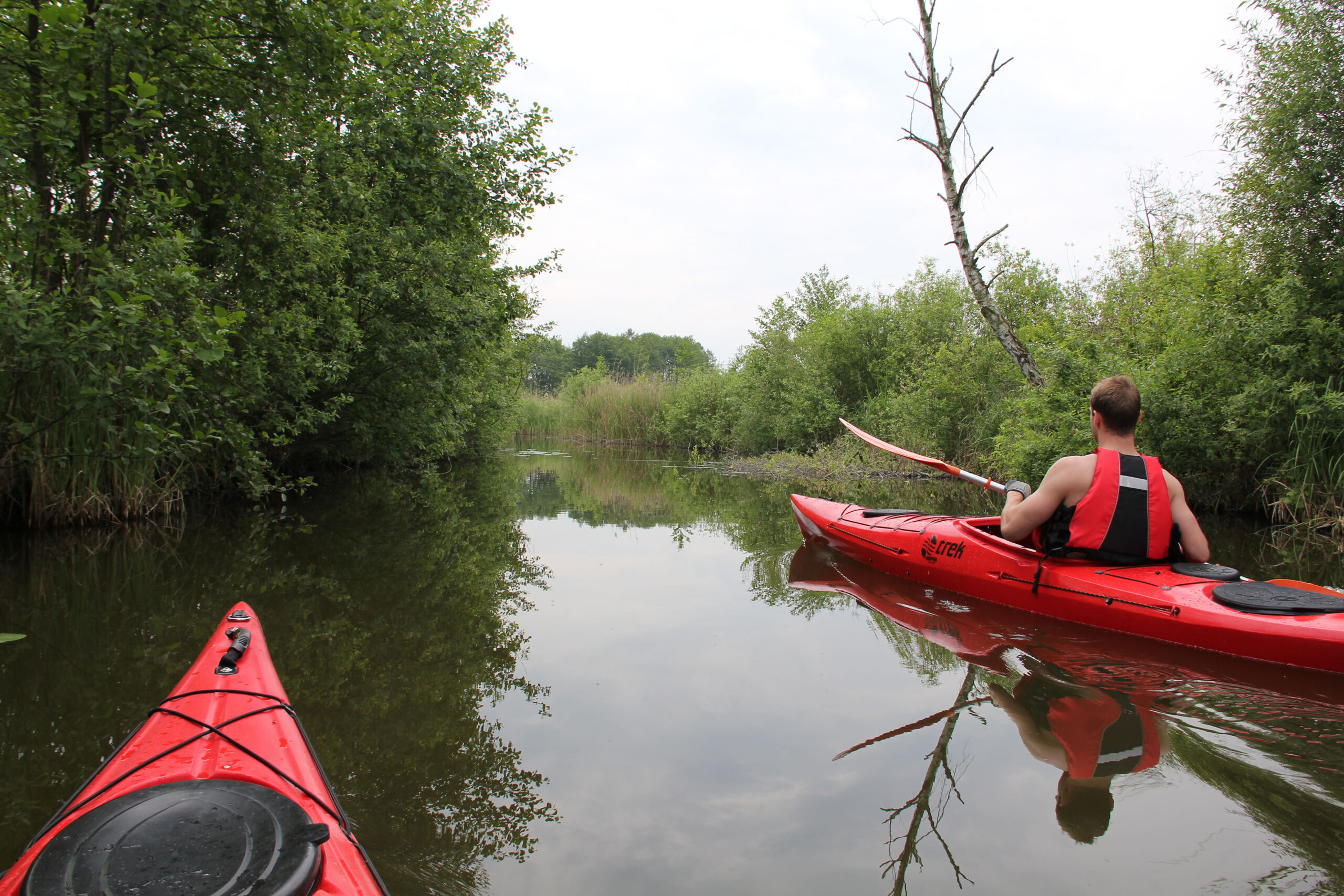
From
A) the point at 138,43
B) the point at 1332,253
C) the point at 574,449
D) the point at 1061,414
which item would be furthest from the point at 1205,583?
the point at 574,449

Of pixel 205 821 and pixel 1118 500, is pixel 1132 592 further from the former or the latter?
pixel 205 821

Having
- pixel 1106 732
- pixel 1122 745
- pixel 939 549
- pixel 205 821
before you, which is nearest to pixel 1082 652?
pixel 1106 732

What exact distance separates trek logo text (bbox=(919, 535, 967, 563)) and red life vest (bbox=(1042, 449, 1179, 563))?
0.78 m

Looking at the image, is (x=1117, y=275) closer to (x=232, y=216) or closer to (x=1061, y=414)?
(x=1061, y=414)

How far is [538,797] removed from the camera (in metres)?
2.27

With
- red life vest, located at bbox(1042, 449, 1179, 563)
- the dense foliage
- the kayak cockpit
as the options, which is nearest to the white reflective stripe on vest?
red life vest, located at bbox(1042, 449, 1179, 563)

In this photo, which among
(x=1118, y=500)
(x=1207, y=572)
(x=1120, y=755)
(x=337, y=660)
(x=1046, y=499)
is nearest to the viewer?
(x=1120, y=755)

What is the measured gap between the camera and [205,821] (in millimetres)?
1447

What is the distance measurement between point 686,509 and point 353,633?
6.10 m

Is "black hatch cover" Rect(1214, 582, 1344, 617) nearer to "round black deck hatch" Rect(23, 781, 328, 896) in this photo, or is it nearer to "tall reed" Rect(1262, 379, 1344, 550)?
"round black deck hatch" Rect(23, 781, 328, 896)

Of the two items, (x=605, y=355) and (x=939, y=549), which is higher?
(x=605, y=355)

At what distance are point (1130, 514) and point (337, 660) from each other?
13.9ft

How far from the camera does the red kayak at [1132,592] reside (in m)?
3.38

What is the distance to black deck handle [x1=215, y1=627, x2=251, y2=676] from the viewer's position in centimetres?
221
